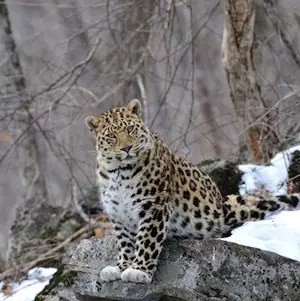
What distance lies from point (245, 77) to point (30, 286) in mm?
3603

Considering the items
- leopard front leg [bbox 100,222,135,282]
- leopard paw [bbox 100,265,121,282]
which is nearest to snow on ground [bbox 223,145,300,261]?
leopard front leg [bbox 100,222,135,282]

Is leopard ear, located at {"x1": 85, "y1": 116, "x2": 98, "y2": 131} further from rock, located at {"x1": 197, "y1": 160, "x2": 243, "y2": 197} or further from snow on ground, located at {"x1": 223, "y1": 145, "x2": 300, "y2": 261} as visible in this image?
rock, located at {"x1": 197, "y1": 160, "x2": 243, "y2": 197}

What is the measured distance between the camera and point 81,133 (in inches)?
437

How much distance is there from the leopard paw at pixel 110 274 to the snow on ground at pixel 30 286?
8.39ft

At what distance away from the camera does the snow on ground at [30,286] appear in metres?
8.86

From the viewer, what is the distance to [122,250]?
6.46 metres

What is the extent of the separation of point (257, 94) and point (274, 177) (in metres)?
1.61

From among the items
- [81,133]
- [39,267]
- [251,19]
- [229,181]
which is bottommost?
[39,267]

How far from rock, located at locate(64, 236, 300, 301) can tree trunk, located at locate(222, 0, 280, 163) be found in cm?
366

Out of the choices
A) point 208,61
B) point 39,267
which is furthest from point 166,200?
point 208,61

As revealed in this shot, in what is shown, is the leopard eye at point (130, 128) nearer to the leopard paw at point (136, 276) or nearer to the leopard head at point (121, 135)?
the leopard head at point (121, 135)

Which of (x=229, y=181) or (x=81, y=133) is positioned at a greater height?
(x=81, y=133)

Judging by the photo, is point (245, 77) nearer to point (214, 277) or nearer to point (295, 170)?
point (295, 170)

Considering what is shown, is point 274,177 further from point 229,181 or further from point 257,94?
point 257,94
